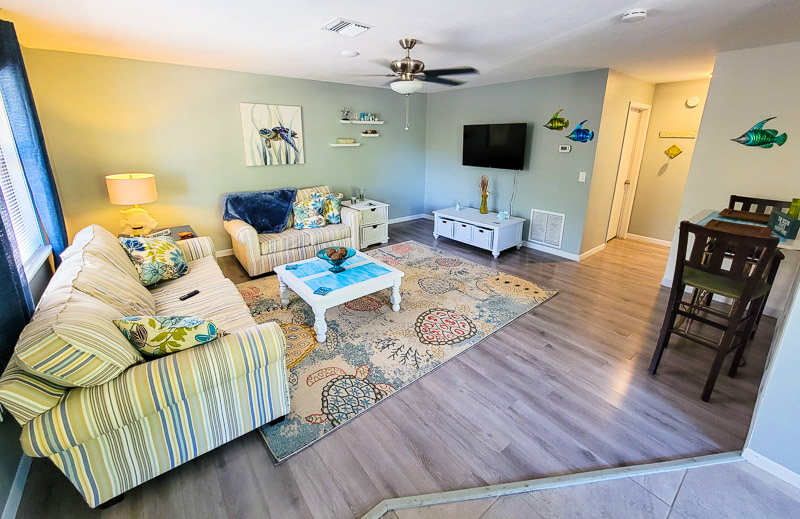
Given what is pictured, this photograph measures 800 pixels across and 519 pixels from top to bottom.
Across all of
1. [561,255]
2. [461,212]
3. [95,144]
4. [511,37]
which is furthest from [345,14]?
[561,255]

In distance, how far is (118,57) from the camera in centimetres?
361

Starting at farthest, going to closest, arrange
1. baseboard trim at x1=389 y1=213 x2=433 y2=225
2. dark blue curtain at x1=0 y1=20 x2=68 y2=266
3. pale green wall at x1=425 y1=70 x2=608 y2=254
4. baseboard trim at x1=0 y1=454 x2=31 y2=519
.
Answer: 1. baseboard trim at x1=389 y1=213 x2=433 y2=225
2. pale green wall at x1=425 y1=70 x2=608 y2=254
3. dark blue curtain at x1=0 y1=20 x2=68 y2=266
4. baseboard trim at x1=0 y1=454 x2=31 y2=519

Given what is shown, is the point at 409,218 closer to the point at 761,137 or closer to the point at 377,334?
the point at 377,334

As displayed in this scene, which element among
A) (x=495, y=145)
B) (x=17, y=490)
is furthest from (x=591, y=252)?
(x=17, y=490)

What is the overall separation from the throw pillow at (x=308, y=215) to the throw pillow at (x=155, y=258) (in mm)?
1685

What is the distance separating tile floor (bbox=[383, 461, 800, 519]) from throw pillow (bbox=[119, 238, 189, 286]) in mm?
2558

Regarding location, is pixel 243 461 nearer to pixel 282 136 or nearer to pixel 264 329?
pixel 264 329

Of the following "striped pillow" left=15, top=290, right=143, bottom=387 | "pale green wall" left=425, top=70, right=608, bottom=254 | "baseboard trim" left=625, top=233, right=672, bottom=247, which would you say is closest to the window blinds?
"striped pillow" left=15, top=290, right=143, bottom=387

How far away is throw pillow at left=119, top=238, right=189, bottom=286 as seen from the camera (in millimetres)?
2812

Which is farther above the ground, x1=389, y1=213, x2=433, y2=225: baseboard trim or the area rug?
x1=389, y1=213, x2=433, y2=225: baseboard trim

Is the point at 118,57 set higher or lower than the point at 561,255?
higher

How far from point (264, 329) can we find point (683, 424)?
2481 millimetres

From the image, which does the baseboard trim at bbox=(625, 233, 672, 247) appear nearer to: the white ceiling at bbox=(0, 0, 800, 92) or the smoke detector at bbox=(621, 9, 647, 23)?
the white ceiling at bbox=(0, 0, 800, 92)

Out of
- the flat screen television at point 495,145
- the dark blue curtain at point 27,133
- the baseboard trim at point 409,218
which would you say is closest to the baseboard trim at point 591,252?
the flat screen television at point 495,145
